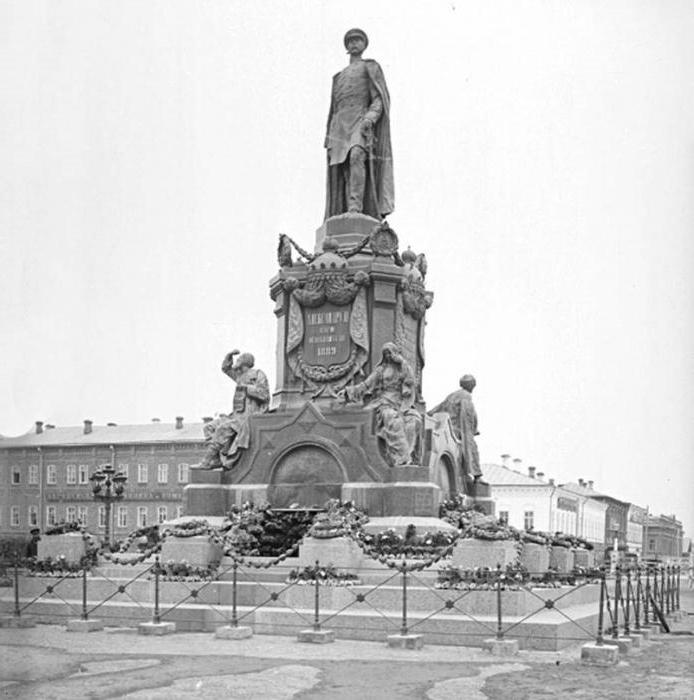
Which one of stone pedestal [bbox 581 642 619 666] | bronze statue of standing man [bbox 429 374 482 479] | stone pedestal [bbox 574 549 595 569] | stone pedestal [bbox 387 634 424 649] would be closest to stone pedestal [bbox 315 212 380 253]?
bronze statue of standing man [bbox 429 374 482 479]

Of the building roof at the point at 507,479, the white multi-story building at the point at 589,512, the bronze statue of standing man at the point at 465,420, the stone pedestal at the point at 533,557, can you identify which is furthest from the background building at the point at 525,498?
the stone pedestal at the point at 533,557

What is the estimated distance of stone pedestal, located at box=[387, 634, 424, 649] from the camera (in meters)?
15.3

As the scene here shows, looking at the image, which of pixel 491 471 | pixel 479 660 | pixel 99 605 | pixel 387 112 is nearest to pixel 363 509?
pixel 99 605

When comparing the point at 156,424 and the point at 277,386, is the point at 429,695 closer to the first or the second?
the point at 277,386

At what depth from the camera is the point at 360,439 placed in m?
22.4

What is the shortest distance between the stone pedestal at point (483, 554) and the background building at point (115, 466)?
65.1 meters

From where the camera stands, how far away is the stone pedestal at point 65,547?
68.8ft

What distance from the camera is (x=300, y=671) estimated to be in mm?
12922

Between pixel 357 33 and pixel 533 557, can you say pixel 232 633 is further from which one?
pixel 357 33

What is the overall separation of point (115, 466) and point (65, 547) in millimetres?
64577

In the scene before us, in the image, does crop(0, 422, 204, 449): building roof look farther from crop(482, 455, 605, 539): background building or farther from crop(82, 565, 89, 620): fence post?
crop(82, 565, 89, 620): fence post

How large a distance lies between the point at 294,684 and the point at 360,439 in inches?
414

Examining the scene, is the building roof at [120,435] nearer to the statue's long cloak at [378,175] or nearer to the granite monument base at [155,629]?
the statue's long cloak at [378,175]

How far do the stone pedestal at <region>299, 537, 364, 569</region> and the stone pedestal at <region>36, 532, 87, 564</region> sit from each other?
4.41 m
